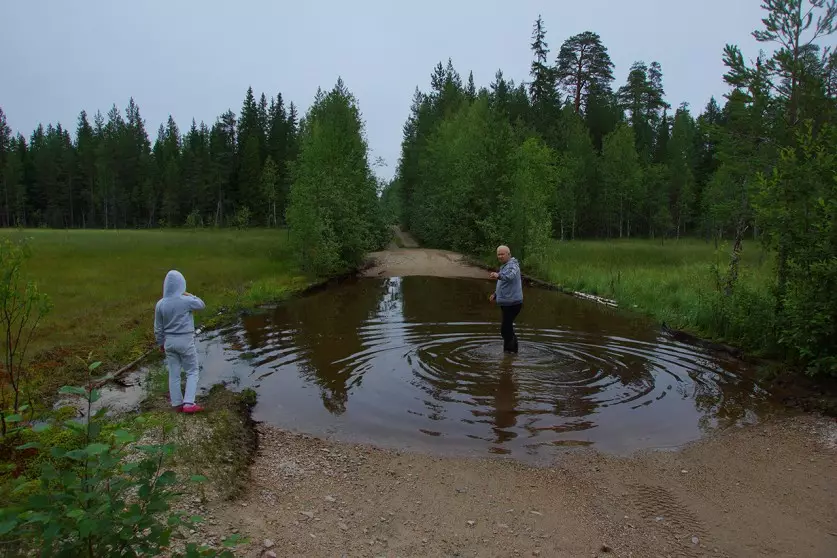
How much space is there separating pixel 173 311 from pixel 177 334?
0.32 m

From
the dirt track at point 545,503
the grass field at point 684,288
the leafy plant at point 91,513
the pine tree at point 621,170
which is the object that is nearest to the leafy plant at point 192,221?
the grass field at point 684,288

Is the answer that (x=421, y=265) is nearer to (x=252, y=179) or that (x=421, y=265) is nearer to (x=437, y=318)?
(x=437, y=318)

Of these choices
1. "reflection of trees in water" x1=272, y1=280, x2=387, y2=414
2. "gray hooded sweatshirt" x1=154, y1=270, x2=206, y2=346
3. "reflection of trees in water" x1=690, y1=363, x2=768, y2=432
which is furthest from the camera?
"reflection of trees in water" x1=272, y1=280, x2=387, y2=414

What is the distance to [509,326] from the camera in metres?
10.5

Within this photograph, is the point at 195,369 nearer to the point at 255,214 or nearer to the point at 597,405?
the point at 597,405

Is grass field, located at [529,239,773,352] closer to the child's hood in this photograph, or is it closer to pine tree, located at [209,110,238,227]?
the child's hood

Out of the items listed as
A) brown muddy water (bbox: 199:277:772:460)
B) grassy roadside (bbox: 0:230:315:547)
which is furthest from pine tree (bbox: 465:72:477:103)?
brown muddy water (bbox: 199:277:772:460)

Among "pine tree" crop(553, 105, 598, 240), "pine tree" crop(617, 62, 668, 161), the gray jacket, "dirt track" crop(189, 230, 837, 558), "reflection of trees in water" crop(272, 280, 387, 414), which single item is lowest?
"dirt track" crop(189, 230, 837, 558)

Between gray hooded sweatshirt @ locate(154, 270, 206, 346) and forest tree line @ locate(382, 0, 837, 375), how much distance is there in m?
9.09

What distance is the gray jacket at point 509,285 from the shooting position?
10266 millimetres

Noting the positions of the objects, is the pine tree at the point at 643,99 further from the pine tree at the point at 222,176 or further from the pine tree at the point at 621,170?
the pine tree at the point at 222,176

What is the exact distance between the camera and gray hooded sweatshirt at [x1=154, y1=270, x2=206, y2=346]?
7.24 m

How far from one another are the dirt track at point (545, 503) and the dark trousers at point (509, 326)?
419 centimetres

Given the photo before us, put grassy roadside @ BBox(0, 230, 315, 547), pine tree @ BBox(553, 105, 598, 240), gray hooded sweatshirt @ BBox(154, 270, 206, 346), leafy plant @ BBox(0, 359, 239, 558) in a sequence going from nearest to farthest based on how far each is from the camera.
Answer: leafy plant @ BBox(0, 359, 239, 558) → grassy roadside @ BBox(0, 230, 315, 547) → gray hooded sweatshirt @ BBox(154, 270, 206, 346) → pine tree @ BBox(553, 105, 598, 240)
